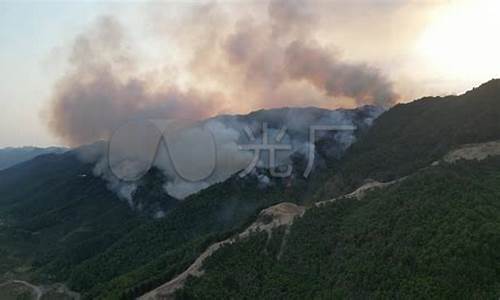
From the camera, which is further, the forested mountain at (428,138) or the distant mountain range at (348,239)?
the forested mountain at (428,138)

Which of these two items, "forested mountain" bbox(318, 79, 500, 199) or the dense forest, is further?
"forested mountain" bbox(318, 79, 500, 199)

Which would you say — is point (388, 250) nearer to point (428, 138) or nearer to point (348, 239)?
point (348, 239)

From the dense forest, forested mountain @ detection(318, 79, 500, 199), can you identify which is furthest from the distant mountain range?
forested mountain @ detection(318, 79, 500, 199)

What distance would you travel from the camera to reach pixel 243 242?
116 metres

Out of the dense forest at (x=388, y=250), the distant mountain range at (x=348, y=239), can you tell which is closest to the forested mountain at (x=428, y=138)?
the distant mountain range at (x=348, y=239)

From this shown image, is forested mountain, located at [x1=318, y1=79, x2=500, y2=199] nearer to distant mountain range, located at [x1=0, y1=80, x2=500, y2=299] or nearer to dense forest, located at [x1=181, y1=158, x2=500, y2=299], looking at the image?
distant mountain range, located at [x1=0, y1=80, x2=500, y2=299]

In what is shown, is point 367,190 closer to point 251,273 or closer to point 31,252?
point 251,273

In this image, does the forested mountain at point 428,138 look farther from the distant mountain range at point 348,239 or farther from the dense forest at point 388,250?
the dense forest at point 388,250

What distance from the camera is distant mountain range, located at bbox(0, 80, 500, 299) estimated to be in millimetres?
84875

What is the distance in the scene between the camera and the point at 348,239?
341ft

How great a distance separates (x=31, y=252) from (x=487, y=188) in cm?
15174

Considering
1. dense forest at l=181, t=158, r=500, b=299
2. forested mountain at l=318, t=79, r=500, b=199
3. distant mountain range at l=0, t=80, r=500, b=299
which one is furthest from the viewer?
forested mountain at l=318, t=79, r=500, b=199

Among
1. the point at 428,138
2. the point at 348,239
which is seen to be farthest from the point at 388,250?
the point at 428,138

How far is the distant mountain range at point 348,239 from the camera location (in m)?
84.9
